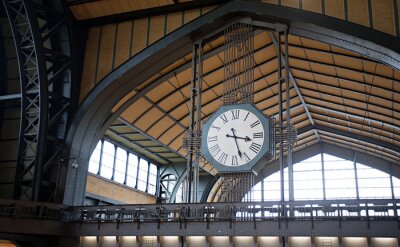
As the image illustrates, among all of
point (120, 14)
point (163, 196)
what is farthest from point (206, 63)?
point (163, 196)

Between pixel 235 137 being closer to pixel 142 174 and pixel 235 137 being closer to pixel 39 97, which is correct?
pixel 39 97

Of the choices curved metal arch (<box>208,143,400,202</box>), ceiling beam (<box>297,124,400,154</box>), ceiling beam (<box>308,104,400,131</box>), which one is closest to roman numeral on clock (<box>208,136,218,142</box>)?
ceiling beam (<box>308,104,400,131</box>)

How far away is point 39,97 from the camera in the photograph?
22.5 metres

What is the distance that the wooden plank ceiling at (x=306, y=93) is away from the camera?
2792cm

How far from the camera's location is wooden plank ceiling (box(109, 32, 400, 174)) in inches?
1099

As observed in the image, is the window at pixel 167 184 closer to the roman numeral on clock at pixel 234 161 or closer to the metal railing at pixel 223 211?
the metal railing at pixel 223 211

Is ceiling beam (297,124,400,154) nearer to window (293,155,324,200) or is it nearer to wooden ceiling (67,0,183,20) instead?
window (293,155,324,200)

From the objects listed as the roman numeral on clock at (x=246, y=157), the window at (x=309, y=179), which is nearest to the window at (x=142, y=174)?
the window at (x=309, y=179)

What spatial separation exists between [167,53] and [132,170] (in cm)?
1955

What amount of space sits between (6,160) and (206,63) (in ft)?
39.7

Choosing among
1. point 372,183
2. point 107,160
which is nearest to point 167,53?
point 107,160

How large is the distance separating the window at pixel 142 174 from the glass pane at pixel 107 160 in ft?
14.9

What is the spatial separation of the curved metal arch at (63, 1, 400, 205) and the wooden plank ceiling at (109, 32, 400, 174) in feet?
8.56

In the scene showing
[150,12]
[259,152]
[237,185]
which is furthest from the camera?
[150,12]
